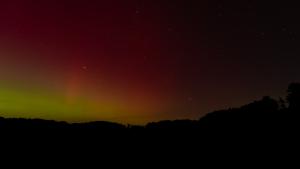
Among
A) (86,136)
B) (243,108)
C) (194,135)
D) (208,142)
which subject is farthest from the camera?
(243,108)

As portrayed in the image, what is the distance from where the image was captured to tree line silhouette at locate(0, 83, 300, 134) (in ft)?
182

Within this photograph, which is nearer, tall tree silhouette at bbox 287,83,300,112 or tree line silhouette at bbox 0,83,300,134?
tree line silhouette at bbox 0,83,300,134

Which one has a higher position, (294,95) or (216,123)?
(294,95)

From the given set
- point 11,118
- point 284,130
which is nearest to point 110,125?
point 11,118

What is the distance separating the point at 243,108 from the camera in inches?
2579

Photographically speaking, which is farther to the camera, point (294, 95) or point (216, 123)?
point (294, 95)

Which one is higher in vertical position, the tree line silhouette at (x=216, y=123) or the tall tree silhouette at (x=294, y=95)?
the tall tree silhouette at (x=294, y=95)

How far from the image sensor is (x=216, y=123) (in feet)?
196

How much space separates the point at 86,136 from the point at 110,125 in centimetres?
735

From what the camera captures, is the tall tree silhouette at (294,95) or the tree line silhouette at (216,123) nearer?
the tree line silhouette at (216,123)

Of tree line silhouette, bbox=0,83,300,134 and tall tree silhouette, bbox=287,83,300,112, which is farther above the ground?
tall tree silhouette, bbox=287,83,300,112

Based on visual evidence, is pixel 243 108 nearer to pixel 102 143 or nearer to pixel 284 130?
pixel 284 130

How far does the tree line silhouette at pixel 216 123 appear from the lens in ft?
182

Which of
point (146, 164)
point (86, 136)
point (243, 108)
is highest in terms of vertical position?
point (243, 108)
